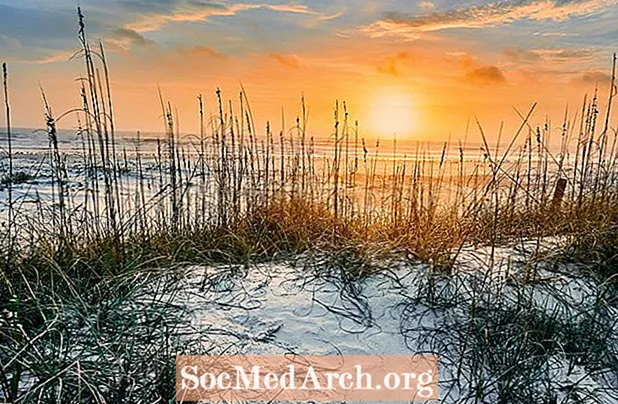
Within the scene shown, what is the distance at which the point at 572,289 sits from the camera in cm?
296

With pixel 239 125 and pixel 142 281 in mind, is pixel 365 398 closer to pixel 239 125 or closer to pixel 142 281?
pixel 142 281

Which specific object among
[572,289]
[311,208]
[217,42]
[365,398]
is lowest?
[365,398]

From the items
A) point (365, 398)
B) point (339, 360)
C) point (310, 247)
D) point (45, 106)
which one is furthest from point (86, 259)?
point (365, 398)

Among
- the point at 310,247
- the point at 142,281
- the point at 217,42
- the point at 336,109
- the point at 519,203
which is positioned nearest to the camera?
the point at 142,281

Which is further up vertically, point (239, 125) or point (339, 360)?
point (239, 125)

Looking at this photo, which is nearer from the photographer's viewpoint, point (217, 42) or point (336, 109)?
point (336, 109)

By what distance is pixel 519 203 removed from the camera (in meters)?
4.70

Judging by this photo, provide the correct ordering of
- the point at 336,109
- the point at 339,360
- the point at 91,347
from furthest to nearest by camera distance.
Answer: the point at 336,109, the point at 339,360, the point at 91,347

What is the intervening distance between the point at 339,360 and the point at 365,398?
0.72 ft

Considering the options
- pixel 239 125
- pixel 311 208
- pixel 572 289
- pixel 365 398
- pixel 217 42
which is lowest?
pixel 365 398

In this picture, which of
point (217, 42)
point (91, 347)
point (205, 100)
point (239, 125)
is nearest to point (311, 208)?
point (239, 125)

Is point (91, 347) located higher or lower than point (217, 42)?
lower

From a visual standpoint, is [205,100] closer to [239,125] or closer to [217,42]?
[239,125]

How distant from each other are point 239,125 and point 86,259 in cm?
195
